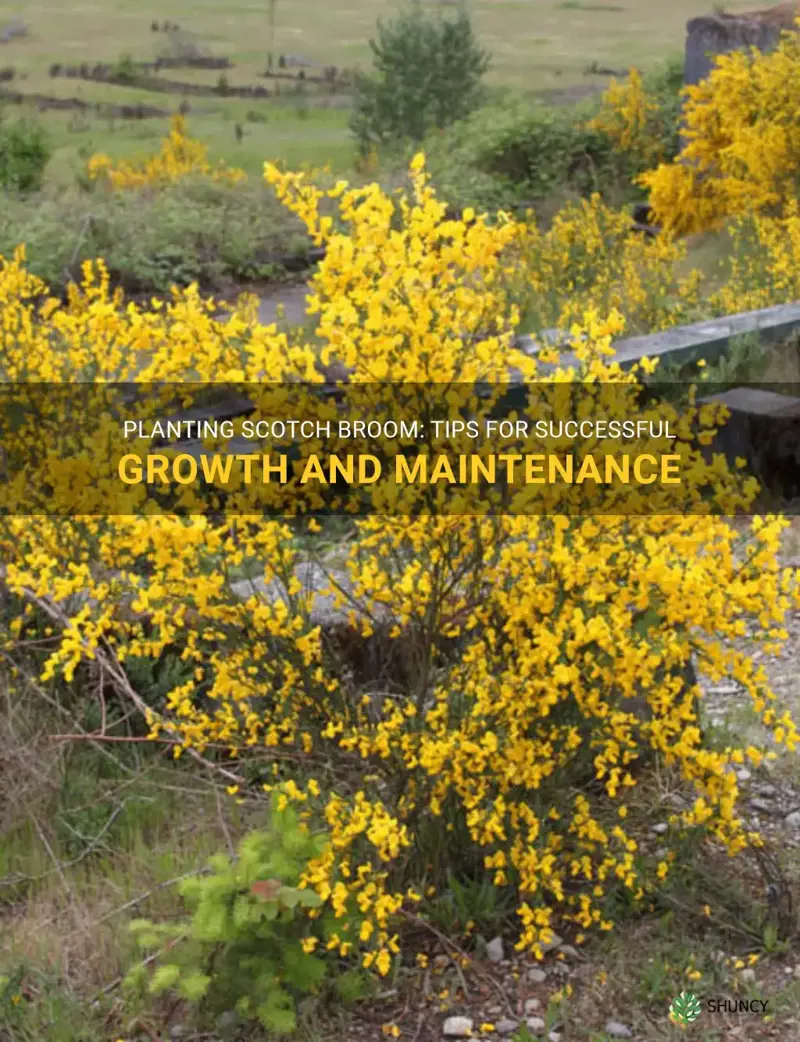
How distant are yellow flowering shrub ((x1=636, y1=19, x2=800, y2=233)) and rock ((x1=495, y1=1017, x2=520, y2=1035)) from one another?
382 inches

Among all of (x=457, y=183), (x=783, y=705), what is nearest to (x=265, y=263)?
(x=457, y=183)

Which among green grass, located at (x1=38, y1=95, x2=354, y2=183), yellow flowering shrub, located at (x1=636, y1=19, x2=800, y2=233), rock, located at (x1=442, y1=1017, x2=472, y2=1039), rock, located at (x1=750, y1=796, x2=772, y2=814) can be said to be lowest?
rock, located at (x1=442, y1=1017, x2=472, y2=1039)

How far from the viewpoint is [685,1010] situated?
111 inches

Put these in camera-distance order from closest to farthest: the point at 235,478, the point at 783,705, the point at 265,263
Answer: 1. the point at 235,478
2. the point at 783,705
3. the point at 265,263

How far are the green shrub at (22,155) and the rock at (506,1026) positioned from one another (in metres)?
16.4

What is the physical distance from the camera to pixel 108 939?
3.19 m

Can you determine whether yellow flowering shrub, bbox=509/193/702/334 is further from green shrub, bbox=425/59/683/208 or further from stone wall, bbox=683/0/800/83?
stone wall, bbox=683/0/800/83

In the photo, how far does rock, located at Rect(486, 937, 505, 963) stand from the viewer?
Answer: 3174mm

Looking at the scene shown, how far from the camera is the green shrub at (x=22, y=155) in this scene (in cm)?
1781

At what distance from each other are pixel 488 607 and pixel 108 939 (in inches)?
46.0

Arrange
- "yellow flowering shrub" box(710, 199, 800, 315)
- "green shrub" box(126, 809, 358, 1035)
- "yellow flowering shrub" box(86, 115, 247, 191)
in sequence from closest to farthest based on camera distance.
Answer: "green shrub" box(126, 809, 358, 1035) < "yellow flowering shrub" box(710, 199, 800, 315) < "yellow flowering shrub" box(86, 115, 247, 191)

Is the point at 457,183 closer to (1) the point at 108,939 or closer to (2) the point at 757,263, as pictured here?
(2) the point at 757,263

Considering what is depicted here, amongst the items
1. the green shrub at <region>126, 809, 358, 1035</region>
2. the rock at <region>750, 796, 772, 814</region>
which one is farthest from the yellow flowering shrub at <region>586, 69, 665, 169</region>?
the green shrub at <region>126, 809, 358, 1035</region>

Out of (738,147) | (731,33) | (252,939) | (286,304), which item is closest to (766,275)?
(738,147)
